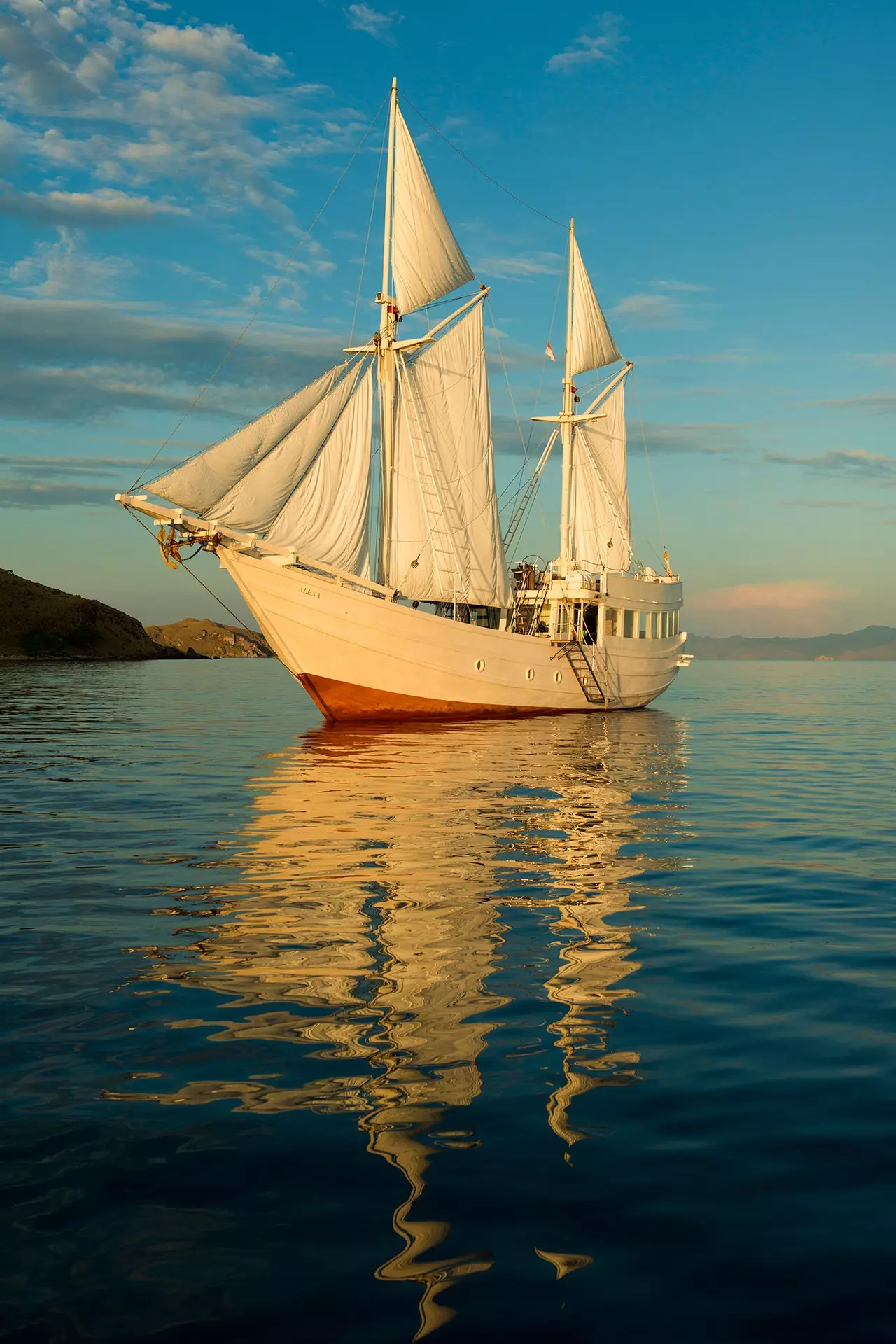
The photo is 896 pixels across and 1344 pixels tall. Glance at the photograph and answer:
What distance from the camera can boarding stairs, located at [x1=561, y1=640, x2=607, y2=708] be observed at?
44.8m

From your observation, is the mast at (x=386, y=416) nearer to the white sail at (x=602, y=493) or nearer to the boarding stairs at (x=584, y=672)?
the boarding stairs at (x=584, y=672)

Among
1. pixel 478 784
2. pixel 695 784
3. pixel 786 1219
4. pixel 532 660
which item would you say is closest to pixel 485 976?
pixel 786 1219

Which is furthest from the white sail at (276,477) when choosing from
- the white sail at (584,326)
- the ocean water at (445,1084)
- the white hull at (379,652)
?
Answer: the white sail at (584,326)

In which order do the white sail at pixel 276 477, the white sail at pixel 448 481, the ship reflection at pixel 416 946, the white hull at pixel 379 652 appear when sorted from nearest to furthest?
the ship reflection at pixel 416 946 → the white sail at pixel 276 477 → the white hull at pixel 379 652 → the white sail at pixel 448 481

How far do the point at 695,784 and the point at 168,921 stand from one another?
14.0 m

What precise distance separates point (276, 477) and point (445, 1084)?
101 feet

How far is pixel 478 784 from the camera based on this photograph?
20.2 m

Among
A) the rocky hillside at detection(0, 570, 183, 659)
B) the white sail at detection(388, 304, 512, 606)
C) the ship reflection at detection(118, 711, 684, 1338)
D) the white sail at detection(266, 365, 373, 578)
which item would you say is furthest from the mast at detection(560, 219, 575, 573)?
the rocky hillside at detection(0, 570, 183, 659)

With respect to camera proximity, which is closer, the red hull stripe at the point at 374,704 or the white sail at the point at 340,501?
the white sail at the point at 340,501

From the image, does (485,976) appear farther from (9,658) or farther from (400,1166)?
(9,658)

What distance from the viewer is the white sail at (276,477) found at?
33938 mm

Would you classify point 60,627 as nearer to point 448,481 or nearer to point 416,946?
point 448,481

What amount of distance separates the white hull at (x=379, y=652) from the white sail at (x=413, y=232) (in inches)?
557

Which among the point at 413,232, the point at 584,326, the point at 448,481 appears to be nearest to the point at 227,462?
the point at 448,481
